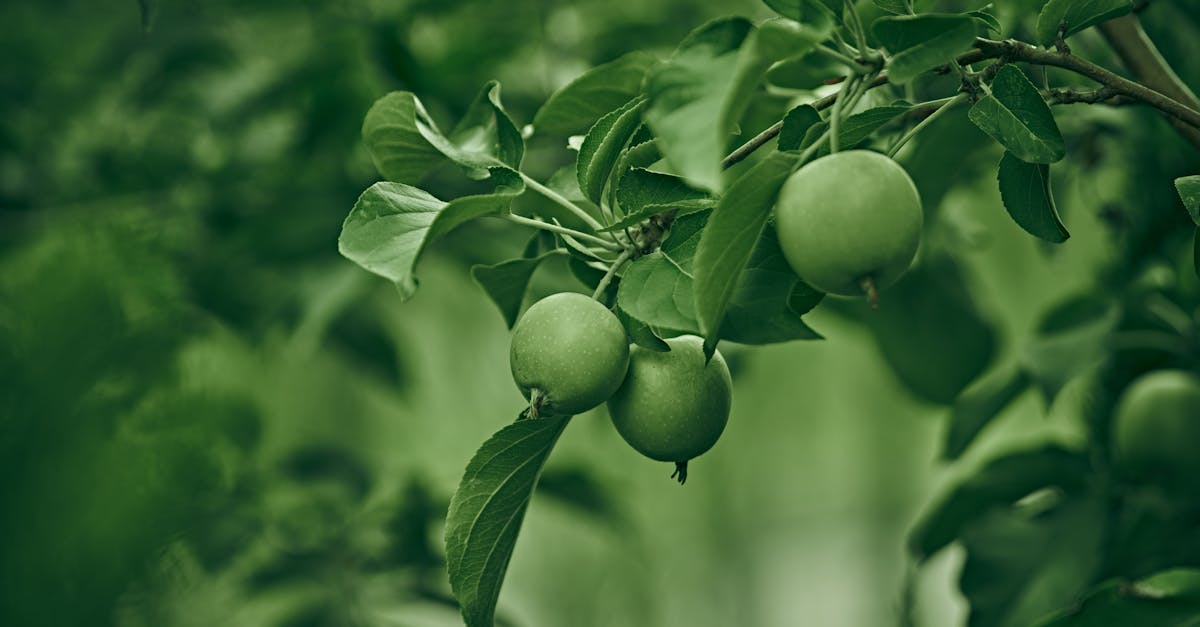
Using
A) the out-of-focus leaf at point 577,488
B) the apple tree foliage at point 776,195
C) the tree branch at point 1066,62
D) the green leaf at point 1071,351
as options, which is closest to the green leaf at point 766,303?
the apple tree foliage at point 776,195

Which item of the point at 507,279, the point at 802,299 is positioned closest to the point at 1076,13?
the point at 802,299

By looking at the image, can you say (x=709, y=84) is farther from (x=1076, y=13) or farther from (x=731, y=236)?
(x=1076, y=13)

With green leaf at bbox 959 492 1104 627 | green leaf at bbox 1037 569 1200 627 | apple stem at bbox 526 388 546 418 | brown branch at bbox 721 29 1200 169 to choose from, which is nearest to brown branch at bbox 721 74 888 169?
brown branch at bbox 721 29 1200 169

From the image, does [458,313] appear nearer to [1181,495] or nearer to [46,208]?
[46,208]

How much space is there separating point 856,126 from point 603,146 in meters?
0.10

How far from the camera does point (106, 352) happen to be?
0.25m

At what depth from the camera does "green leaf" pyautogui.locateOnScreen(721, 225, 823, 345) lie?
38cm

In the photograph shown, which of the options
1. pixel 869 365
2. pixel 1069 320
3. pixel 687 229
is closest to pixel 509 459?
pixel 687 229

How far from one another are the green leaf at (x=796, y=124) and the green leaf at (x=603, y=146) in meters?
0.05

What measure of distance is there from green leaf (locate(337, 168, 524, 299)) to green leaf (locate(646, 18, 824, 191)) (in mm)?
82

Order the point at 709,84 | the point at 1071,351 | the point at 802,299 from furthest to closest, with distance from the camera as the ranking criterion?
the point at 1071,351
the point at 802,299
the point at 709,84

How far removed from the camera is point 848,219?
31 cm

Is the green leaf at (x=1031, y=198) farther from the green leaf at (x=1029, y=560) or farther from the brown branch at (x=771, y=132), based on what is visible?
the green leaf at (x=1029, y=560)

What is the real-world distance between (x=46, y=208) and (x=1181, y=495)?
41.0 inches
